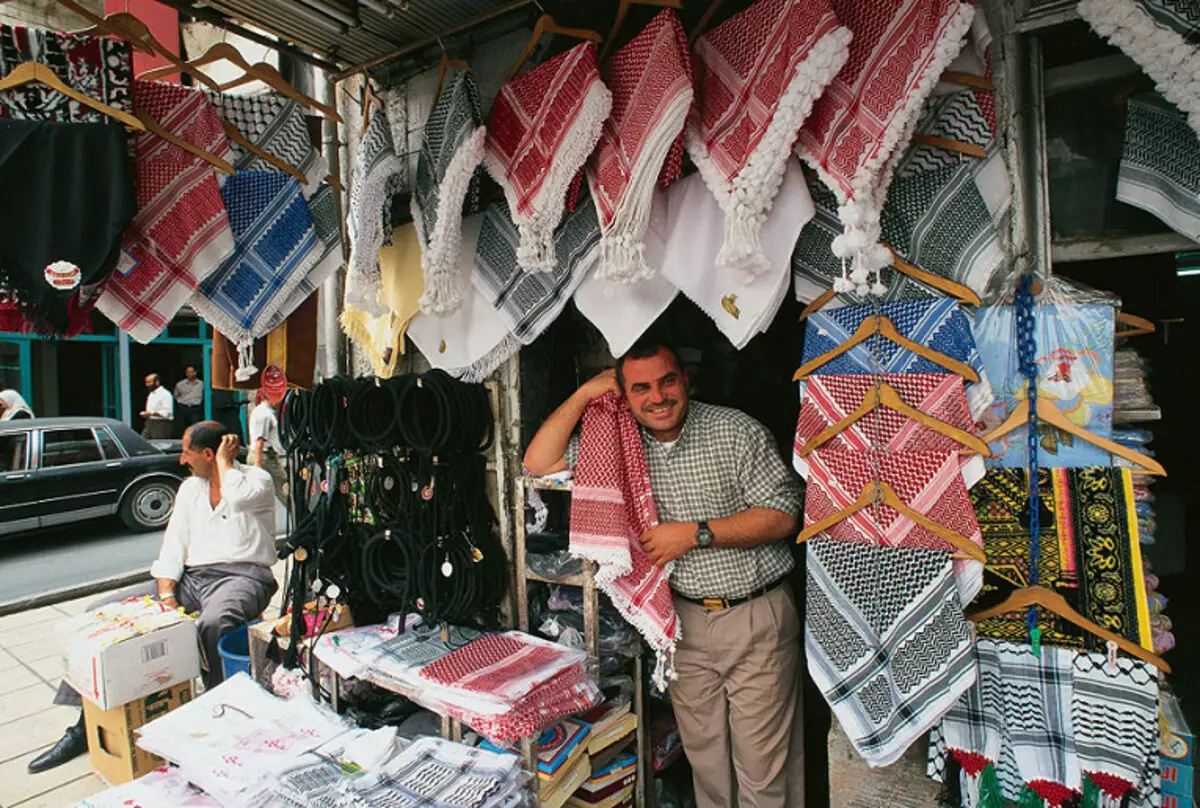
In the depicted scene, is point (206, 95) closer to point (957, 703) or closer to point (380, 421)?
point (380, 421)

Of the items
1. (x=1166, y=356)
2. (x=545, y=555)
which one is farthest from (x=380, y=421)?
(x=1166, y=356)

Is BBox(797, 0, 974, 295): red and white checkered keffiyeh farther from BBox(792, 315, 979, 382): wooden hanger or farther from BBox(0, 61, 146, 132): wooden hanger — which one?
BBox(0, 61, 146, 132): wooden hanger

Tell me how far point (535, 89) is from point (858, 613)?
188 cm

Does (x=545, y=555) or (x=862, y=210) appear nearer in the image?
(x=862, y=210)

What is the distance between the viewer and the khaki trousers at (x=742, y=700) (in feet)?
7.94

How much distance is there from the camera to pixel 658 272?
81.9 inches

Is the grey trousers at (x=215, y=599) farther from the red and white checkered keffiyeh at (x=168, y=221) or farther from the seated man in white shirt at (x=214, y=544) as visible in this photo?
the red and white checkered keffiyeh at (x=168, y=221)

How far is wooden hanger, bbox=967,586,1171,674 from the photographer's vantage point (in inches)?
63.9

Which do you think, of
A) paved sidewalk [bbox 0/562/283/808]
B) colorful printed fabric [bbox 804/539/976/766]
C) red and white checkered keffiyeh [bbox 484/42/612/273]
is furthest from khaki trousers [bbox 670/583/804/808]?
paved sidewalk [bbox 0/562/283/808]

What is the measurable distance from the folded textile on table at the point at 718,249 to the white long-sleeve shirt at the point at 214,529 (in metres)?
3.36

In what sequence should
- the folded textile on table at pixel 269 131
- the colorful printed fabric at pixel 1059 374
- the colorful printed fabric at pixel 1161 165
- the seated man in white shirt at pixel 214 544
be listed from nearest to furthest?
the colorful printed fabric at pixel 1161 165 → the colorful printed fabric at pixel 1059 374 → the folded textile on table at pixel 269 131 → the seated man in white shirt at pixel 214 544

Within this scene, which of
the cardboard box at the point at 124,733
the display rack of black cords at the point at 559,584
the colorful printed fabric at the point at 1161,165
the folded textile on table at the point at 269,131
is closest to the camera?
the colorful printed fabric at the point at 1161,165

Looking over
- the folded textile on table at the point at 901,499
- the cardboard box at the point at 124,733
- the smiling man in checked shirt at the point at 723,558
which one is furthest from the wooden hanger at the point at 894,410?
the cardboard box at the point at 124,733

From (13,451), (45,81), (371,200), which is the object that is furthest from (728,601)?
(13,451)
